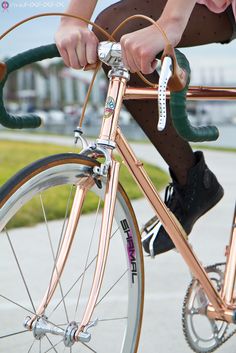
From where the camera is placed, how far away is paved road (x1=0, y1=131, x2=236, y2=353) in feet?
9.32

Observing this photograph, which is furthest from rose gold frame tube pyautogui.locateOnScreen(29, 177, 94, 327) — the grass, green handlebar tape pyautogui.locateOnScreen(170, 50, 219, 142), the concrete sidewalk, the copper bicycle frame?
the grass

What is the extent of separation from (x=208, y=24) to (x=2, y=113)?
24.3 inches

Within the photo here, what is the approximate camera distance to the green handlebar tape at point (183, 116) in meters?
1.70

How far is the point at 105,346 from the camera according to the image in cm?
276

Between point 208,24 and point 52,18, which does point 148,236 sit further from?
point 52,18

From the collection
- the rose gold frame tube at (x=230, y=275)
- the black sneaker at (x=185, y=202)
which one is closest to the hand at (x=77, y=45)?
the black sneaker at (x=185, y=202)

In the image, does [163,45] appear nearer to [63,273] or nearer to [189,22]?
[189,22]

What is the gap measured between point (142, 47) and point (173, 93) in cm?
12

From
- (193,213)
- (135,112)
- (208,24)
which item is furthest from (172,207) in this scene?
(208,24)

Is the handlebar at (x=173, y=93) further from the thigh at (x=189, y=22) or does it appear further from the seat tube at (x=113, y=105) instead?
the thigh at (x=189, y=22)

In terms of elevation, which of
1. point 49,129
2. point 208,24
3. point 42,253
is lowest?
point 208,24

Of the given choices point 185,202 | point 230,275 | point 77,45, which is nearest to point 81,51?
point 77,45

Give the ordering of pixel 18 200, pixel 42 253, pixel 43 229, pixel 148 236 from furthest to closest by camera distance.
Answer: pixel 43 229 → pixel 42 253 → pixel 148 236 → pixel 18 200

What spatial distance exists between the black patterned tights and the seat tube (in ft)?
0.70
